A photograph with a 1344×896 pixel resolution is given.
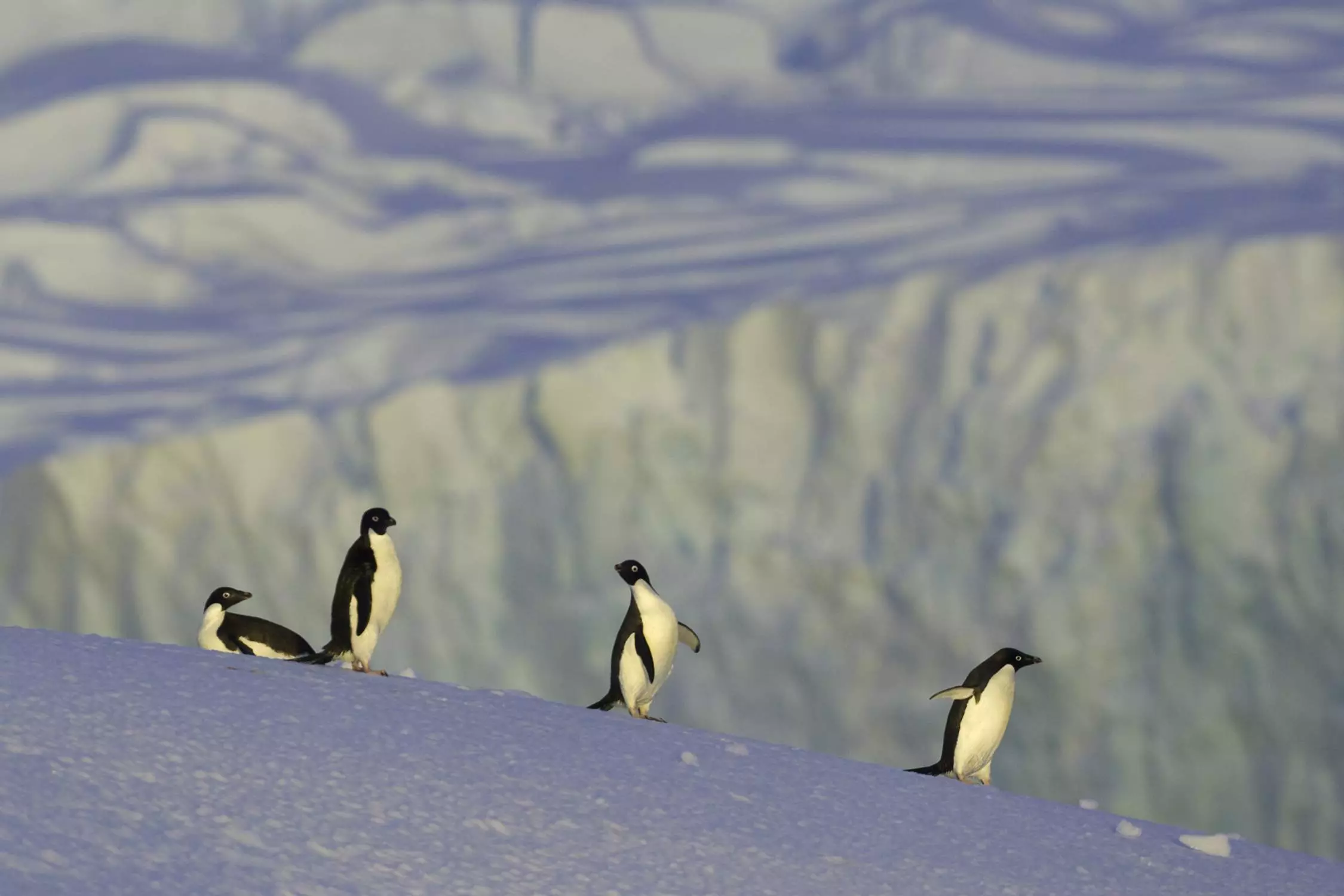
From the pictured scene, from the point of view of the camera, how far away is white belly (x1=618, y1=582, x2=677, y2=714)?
493cm

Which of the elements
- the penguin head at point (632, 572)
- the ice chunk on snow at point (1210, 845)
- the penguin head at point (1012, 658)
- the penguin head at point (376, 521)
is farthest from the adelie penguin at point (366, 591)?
the ice chunk on snow at point (1210, 845)

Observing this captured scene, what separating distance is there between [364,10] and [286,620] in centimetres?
646

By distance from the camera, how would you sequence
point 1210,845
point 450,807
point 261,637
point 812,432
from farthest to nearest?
point 812,432 < point 261,637 < point 1210,845 < point 450,807

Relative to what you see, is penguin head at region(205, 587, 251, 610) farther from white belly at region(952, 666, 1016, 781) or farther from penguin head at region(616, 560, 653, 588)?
white belly at region(952, 666, 1016, 781)

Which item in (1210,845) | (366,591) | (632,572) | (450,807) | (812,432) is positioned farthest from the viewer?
(812,432)

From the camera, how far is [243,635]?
534 cm

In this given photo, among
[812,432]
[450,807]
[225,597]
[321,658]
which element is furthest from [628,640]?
[812,432]

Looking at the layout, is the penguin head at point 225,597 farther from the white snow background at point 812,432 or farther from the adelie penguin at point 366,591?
the white snow background at point 812,432

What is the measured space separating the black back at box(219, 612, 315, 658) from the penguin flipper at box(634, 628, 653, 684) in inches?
39.4

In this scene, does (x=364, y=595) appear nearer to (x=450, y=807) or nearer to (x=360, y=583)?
(x=360, y=583)

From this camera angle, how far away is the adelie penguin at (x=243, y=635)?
17.4 feet

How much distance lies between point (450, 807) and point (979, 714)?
2068mm

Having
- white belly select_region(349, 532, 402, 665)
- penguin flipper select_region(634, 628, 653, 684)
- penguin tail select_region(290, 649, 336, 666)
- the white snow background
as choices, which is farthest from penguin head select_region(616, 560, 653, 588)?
the white snow background

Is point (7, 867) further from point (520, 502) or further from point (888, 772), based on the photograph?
point (520, 502)
